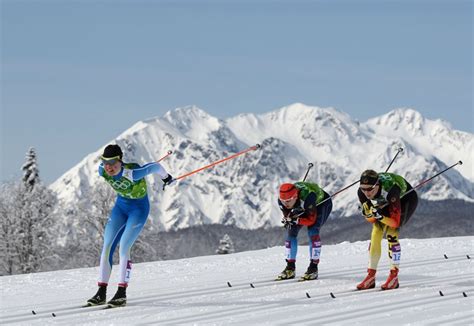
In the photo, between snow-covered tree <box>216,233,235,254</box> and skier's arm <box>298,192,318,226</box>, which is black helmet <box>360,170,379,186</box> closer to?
skier's arm <box>298,192,318,226</box>

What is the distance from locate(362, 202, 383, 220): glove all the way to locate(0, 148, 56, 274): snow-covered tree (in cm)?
3233

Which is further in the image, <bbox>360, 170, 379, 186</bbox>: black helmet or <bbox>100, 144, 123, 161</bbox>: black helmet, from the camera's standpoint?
<bbox>360, 170, 379, 186</bbox>: black helmet

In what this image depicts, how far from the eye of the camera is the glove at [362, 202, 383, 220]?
11230 millimetres

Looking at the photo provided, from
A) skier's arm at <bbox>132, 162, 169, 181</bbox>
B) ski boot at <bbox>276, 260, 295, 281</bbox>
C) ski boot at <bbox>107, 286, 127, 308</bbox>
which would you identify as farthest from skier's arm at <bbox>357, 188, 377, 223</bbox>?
ski boot at <bbox>107, 286, 127, 308</bbox>

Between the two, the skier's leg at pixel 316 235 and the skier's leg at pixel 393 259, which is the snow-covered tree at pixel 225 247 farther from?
the skier's leg at pixel 393 259

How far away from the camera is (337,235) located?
5979 inches

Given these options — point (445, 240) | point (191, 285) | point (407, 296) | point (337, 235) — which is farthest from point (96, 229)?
point (337, 235)

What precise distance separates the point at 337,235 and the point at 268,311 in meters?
144

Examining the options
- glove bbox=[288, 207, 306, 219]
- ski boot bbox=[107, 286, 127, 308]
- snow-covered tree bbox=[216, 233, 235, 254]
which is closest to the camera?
ski boot bbox=[107, 286, 127, 308]

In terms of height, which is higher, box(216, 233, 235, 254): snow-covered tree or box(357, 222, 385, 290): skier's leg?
box(357, 222, 385, 290): skier's leg

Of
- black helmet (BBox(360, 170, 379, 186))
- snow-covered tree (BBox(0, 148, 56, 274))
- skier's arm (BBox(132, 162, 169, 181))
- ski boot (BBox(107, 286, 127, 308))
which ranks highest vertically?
skier's arm (BBox(132, 162, 169, 181))

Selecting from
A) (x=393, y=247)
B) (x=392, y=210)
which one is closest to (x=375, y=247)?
(x=393, y=247)

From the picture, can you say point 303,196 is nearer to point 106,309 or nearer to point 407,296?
point 407,296

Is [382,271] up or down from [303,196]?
down
